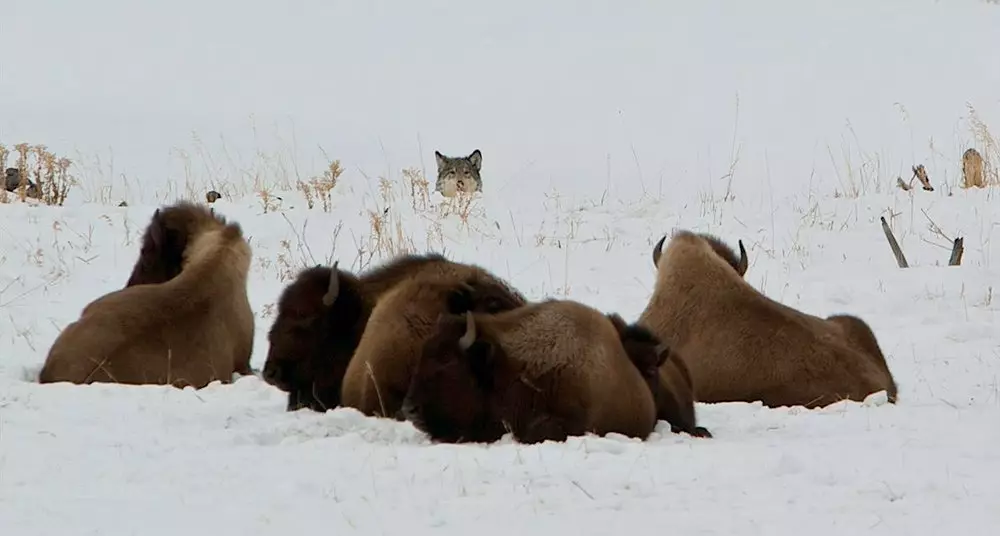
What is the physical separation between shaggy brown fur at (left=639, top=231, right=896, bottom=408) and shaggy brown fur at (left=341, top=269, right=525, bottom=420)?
1346 millimetres

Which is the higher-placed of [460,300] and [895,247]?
[460,300]

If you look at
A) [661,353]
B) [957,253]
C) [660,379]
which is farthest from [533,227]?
[661,353]

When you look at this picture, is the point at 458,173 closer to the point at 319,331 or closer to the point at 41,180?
the point at 41,180

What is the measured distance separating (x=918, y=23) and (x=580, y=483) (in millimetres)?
38312

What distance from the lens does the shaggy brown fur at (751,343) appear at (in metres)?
8.59

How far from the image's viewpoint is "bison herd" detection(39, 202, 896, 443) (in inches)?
282

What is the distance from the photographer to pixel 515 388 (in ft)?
23.4

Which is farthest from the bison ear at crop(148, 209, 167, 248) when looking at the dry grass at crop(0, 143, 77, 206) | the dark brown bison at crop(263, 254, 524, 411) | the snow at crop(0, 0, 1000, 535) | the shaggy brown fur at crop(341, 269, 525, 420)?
the dry grass at crop(0, 143, 77, 206)

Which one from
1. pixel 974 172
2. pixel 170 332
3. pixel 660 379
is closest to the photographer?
pixel 660 379

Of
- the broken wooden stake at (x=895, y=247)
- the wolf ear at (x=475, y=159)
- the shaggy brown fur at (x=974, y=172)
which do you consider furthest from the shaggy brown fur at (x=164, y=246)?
the wolf ear at (x=475, y=159)

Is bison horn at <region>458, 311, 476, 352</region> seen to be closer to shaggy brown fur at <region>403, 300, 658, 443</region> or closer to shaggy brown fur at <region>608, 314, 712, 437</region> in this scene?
shaggy brown fur at <region>403, 300, 658, 443</region>

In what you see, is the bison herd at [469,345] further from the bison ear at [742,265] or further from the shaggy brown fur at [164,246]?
the bison ear at [742,265]

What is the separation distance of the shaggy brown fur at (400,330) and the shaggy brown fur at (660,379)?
0.75 meters

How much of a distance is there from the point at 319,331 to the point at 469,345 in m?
1.70
